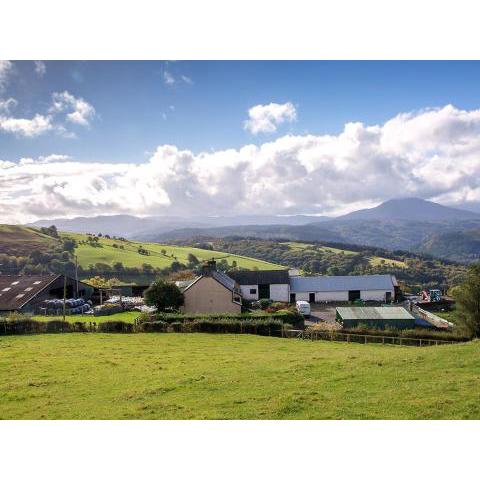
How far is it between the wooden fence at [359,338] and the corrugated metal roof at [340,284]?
25948mm

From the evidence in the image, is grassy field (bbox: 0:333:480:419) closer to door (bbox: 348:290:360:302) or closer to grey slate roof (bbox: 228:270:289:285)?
grey slate roof (bbox: 228:270:289:285)

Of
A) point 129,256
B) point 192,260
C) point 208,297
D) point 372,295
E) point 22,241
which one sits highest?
point 22,241

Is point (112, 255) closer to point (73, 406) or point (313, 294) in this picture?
point (313, 294)

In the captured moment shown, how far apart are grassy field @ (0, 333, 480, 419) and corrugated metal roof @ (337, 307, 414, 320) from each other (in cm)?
1464

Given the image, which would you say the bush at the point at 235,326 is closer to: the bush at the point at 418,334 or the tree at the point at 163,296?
the bush at the point at 418,334

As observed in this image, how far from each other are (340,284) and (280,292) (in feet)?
26.7

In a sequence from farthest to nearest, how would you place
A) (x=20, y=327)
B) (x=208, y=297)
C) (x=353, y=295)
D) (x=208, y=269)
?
(x=353, y=295) → (x=208, y=269) → (x=208, y=297) → (x=20, y=327)

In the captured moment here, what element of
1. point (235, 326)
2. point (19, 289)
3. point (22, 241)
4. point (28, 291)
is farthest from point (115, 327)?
point (22, 241)

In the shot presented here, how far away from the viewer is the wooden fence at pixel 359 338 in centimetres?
2969

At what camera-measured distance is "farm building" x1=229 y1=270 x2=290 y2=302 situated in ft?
192

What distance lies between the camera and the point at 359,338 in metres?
31.3

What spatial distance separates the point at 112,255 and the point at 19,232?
1275 inches

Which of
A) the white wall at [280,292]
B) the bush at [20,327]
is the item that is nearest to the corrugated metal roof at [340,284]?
the white wall at [280,292]

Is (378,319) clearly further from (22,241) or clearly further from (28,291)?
(22,241)
